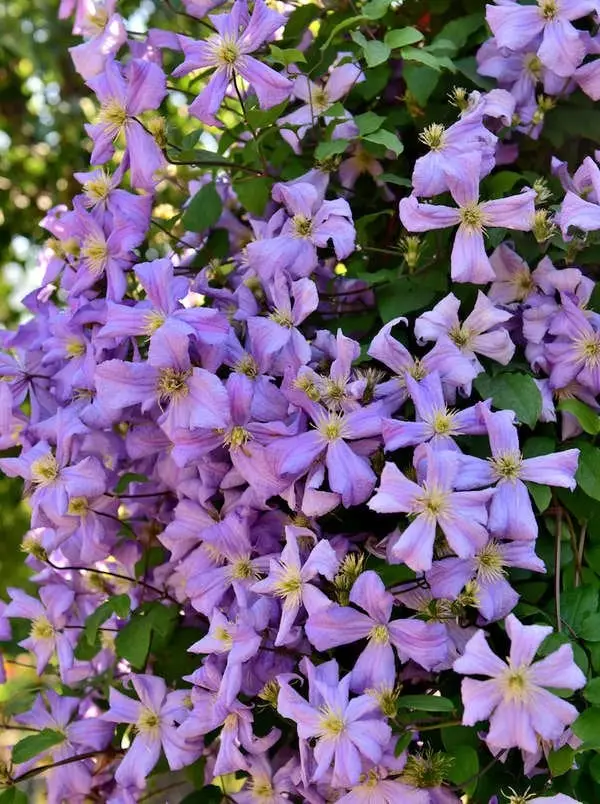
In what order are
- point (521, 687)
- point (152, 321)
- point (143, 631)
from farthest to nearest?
point (143, 631)
point (152, 321)
point (521, 687)

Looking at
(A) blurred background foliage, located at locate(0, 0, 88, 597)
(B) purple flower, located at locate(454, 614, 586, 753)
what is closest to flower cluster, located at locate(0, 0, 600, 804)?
(B) purple flower, located at locate(454, 614, 586, 753)

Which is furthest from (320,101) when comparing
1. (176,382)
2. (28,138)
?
(28,138)

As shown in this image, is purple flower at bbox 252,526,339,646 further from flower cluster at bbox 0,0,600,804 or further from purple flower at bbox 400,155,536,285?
purple flower at bbox 400,155,536,285

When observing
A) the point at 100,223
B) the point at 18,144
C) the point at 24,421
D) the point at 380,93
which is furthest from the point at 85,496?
the point at 18,144

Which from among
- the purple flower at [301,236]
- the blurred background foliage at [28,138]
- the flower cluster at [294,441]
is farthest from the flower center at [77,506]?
the blurred background foliage at [28,138]

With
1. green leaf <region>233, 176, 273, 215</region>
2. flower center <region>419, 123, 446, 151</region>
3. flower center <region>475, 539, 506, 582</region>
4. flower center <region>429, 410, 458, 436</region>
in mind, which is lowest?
flower center <region>475, 539, 506, 582</region>

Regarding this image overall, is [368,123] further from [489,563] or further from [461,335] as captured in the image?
[489,563]

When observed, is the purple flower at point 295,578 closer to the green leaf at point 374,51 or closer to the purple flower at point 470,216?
the purple flower at point 470,216
